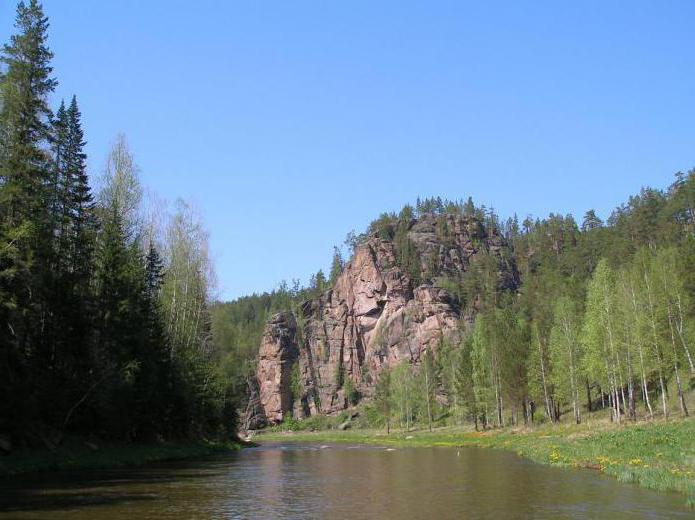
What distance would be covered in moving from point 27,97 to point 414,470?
33410 mm

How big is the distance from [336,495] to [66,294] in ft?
73.7

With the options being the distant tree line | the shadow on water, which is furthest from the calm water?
the distant tree line

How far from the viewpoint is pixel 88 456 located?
38375 mm

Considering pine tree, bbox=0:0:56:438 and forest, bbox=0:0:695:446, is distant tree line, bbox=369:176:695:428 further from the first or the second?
pine tree, bbox=0:0:56:438

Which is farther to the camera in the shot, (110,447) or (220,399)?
(220,399)

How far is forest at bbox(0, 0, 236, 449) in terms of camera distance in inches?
1288

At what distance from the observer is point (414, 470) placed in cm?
4006

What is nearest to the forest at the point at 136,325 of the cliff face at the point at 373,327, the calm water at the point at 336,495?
the calm water at the point at 336,495

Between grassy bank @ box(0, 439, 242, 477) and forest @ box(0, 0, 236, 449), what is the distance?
42.4 inches

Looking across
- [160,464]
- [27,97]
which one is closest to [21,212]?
[27,97]

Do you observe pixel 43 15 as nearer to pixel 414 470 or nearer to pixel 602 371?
pixel 414 470

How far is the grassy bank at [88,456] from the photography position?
31.4 m

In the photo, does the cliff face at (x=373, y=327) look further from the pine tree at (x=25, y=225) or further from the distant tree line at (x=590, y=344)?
the pine tree at (x=25, y=225)

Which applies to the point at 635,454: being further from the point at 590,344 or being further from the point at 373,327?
the point at 373,327
